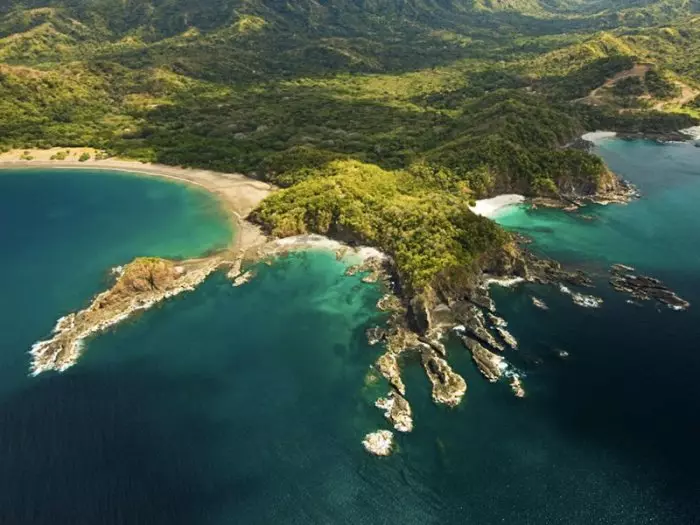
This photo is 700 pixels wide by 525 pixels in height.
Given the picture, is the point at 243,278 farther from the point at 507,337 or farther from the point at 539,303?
the point at 539,303

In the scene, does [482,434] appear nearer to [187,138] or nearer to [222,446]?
[222,446]

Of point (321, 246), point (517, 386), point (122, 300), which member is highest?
point (517, 386)

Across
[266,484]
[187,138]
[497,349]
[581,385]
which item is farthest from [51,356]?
[187,138]

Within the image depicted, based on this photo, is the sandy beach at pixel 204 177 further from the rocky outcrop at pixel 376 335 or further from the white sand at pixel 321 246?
the rocky outcrop at pixel 376 335

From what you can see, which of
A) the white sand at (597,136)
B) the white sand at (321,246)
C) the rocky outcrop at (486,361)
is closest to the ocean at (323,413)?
the rocky outcrop at (486,361)

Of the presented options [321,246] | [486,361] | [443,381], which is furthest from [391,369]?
[321,246]

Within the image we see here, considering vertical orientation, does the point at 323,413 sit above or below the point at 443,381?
below
